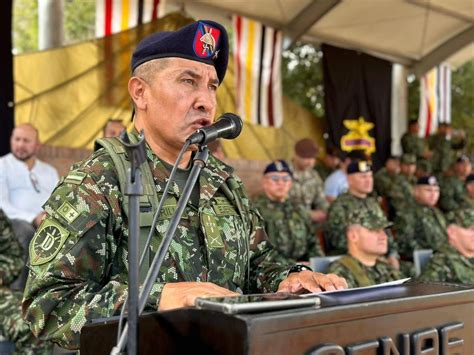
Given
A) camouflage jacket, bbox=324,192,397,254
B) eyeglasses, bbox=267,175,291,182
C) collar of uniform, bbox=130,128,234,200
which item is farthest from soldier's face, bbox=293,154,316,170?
collar of uniform, bbox=130,128,234,200

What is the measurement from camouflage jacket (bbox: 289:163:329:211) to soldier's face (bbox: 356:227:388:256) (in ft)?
7.84

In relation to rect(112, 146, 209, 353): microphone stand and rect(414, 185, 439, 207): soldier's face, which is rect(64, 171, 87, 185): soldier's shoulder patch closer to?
rect(112, 146, 209, 353): microphone stand

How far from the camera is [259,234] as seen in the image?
2.02 metres

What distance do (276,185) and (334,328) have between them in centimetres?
502

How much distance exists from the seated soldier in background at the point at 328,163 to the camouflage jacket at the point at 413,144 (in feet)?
5.13

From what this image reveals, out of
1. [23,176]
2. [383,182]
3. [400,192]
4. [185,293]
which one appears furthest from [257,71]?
[185,293]

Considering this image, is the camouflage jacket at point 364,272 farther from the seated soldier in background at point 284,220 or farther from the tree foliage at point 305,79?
the tree foliage at point 305,79

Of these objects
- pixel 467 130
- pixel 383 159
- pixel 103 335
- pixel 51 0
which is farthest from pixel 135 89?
pixel 467 130

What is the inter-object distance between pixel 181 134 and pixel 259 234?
443mm

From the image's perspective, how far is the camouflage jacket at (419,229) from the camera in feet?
25.2

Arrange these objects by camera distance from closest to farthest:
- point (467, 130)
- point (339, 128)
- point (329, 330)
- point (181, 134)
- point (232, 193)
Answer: point (329, 330)
point (181, 134)
point (232, 193)
point (339, 128)
point (467, 130)

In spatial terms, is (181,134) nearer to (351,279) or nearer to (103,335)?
(103,335)

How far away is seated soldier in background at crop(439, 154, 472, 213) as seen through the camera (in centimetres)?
999

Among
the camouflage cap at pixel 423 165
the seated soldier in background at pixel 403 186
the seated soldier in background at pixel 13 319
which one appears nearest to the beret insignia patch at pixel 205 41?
the seated soldier in background at pixel 13 319
